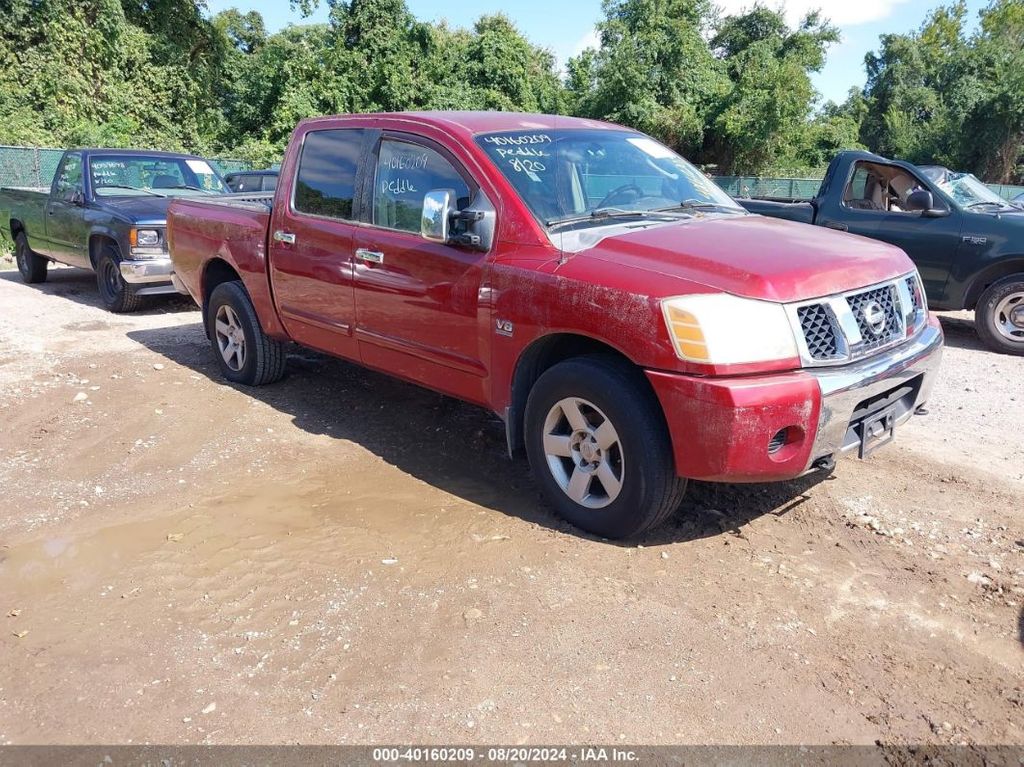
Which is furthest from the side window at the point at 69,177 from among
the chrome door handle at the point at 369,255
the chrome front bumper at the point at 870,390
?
the chrome front bumper at the point at 870,390

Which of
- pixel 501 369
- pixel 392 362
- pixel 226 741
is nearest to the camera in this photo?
pixel 226 741

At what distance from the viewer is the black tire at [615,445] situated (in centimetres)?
347

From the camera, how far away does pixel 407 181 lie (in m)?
4.65

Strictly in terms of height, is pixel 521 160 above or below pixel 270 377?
above

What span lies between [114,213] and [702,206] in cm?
715

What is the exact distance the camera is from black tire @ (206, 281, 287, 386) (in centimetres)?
607

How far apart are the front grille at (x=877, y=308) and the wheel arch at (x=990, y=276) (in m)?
4.73

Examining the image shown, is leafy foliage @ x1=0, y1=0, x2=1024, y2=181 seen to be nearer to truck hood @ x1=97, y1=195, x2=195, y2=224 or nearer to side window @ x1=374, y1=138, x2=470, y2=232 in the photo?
truck hood @ x1=97, y1=195, x2=195, y2=224

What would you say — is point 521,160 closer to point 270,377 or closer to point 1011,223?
point 270,377

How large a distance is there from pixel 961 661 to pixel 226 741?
2.58 m

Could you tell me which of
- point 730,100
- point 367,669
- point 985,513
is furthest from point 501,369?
point 730,100

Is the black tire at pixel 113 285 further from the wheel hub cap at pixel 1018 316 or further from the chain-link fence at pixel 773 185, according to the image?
the chain-link fence at pixel 773 185

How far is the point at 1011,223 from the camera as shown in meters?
7.68

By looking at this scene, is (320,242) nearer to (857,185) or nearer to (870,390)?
(870,390)
